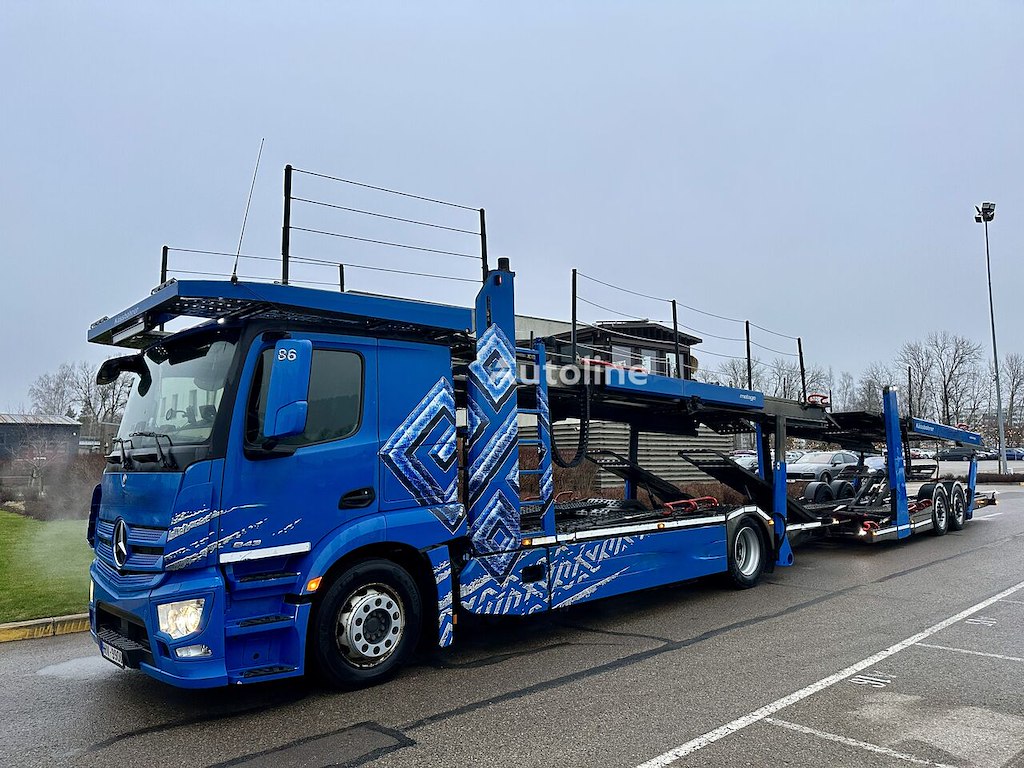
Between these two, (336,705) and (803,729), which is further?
(336,705)

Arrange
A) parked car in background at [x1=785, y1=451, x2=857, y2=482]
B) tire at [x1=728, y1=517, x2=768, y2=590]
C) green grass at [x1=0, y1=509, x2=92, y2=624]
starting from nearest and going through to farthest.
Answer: green grass at [x1=0, y1=509, x2=92, y2=624]
tire at [x1=728, y1=517, x2=768, y2=590]
parked car in background at [x1=785, y1=451, x2=857, y2=482]

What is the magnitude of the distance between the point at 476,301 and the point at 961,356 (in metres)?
72.9

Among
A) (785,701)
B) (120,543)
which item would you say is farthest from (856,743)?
(120,543)

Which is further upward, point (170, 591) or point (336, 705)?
point (170, 591)

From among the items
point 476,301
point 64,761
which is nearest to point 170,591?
point 64,761

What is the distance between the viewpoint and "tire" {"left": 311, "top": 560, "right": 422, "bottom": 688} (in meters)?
5.30

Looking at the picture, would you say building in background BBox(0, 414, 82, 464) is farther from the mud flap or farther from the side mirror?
the side mirror

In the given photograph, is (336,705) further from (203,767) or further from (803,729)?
(803,729)

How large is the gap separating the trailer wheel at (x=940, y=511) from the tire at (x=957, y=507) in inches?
11.8

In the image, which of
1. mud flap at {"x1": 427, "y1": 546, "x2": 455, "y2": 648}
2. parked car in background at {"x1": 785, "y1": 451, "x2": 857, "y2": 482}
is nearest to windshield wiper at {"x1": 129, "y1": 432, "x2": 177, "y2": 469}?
mud flap at {"x1": 427, "y1": 546, "x2": 455, "y2": 648}

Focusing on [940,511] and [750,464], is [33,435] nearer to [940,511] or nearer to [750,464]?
[750,464]

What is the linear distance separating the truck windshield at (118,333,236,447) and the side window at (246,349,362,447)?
0.25 meters

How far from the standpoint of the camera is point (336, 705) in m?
5.19

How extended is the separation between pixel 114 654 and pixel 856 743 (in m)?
4.68
